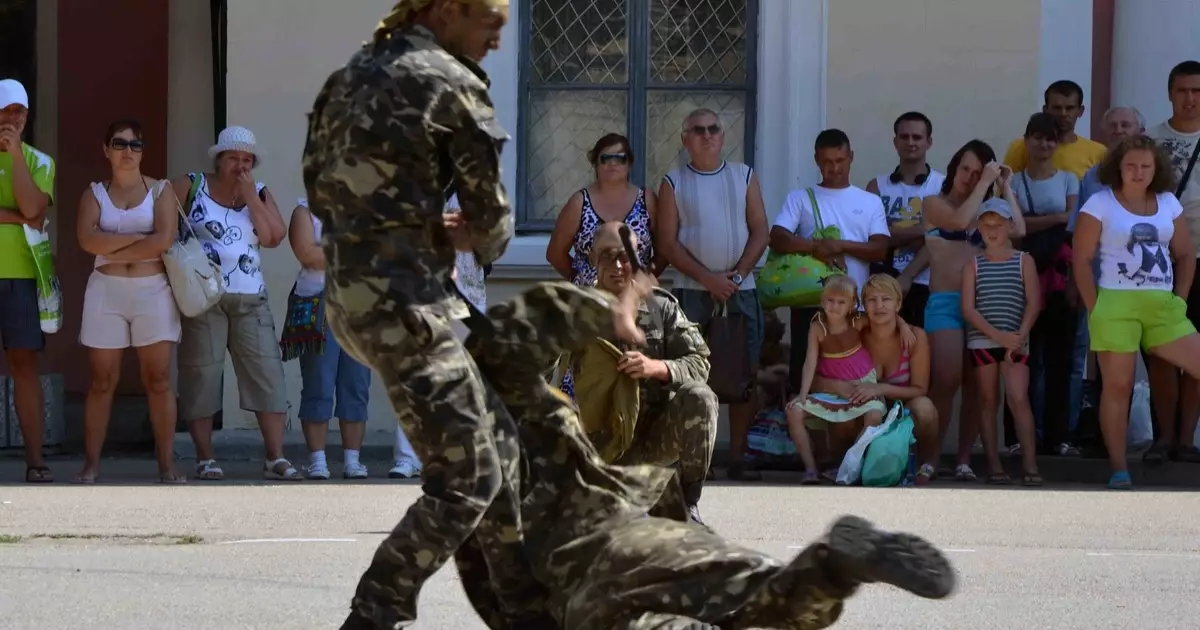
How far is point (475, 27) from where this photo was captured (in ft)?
17.0

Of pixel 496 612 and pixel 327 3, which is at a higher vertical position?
pixel 327 3

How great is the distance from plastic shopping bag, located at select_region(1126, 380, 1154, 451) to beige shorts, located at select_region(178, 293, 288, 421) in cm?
488

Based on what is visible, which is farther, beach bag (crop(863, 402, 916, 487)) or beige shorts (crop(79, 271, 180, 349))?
beach bag (crop(863, 402, 916, 487))

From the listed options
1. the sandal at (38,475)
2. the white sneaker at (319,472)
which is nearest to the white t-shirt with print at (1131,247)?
the white sneaker at (319,472)

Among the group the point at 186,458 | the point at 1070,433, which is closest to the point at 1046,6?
the point at 1070,433

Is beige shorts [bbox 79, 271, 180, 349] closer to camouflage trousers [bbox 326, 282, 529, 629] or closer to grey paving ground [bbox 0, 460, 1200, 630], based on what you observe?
grey paving ground [bbox 0, 460, 1200, 630]

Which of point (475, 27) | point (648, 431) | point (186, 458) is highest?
point (475, 27)

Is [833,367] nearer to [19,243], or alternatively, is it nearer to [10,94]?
[19,243]

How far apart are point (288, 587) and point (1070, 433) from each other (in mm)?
5937

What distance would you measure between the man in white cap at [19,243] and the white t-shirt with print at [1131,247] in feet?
18.2

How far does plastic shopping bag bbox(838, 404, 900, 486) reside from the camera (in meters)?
10.5

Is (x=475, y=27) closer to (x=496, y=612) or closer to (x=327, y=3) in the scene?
(x=496, y=612)

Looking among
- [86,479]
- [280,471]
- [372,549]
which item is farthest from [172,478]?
[372,549]

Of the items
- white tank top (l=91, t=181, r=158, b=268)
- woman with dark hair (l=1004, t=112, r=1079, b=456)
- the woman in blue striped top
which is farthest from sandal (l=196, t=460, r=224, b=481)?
woman with dark hair (l=1004, t=112, r=1079, b=456)
